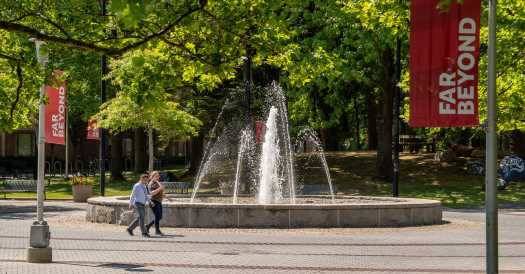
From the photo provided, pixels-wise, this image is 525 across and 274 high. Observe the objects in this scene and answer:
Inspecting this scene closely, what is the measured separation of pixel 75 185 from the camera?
3578 cm

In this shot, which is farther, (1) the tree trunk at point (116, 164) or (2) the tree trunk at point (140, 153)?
(2) the tree trunk at point (140, 153)

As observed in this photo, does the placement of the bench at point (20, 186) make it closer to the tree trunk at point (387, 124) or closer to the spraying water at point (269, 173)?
the spraying water at point (269, 173)

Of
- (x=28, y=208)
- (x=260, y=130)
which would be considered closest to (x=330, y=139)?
(x=260, y=130)

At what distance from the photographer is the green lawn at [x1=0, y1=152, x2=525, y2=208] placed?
3631cm

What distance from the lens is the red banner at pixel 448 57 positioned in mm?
9555

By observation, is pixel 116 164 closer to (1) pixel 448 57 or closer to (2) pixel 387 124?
(2) pixel 387 124

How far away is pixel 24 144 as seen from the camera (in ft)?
239

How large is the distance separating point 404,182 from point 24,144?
135 ft

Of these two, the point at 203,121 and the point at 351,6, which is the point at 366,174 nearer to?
the point at 203,121

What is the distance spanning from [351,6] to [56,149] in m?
47.3

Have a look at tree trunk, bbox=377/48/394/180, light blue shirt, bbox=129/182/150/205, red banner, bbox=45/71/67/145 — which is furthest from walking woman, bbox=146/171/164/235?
tree trunk, bbox=377/48/394/180

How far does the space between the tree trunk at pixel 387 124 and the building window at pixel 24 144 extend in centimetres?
4003

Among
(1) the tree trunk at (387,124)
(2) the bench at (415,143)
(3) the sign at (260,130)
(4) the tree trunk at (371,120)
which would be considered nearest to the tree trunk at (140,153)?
(4) the tree trunk at (371,120)

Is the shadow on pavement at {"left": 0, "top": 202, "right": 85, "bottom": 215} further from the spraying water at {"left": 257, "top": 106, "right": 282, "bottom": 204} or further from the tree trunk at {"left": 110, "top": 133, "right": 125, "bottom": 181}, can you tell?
the tree trunk at {"left": 110, "top": 133, "right": 125, "bottom": 181}
